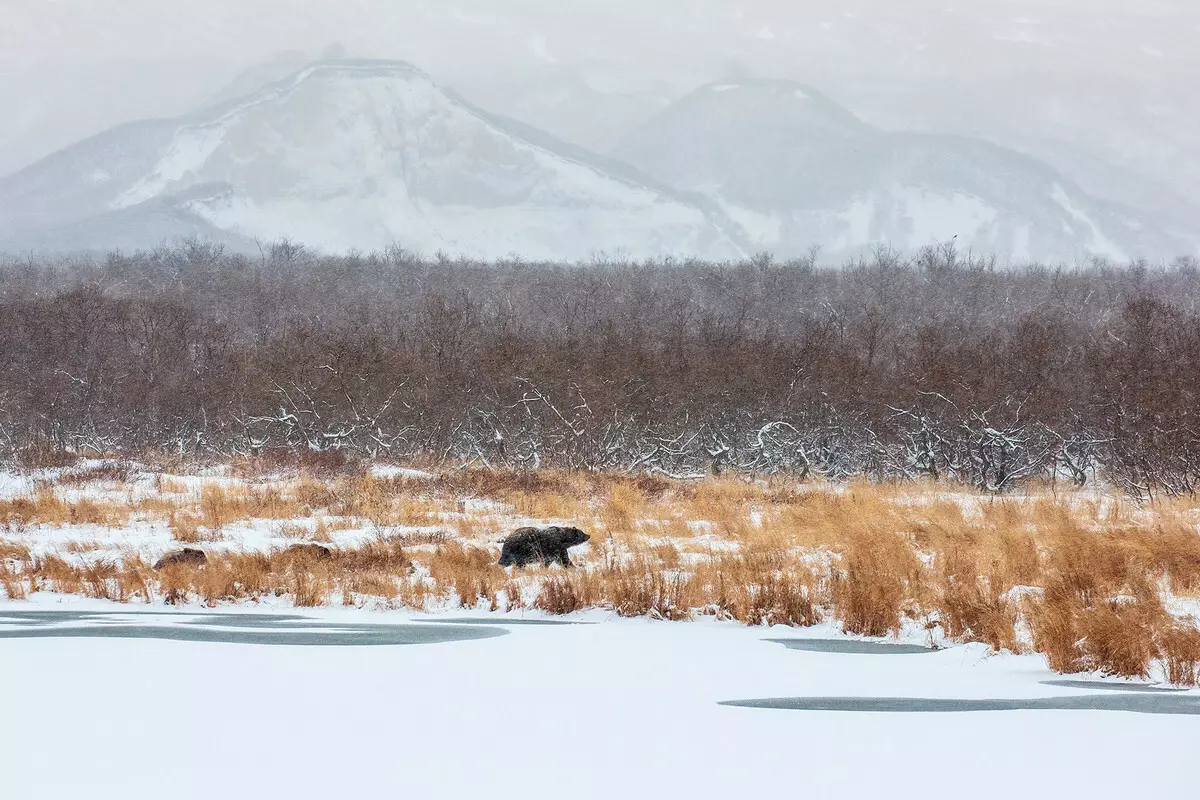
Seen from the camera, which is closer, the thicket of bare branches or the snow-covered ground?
the snow-covered ground

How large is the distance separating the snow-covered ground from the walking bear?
4.04m

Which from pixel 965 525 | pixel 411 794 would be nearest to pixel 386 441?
pixel 965 525

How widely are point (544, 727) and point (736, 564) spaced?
5092 mm

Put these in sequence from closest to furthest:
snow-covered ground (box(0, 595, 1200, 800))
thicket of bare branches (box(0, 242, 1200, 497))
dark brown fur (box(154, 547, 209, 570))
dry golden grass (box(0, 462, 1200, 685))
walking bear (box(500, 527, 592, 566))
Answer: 1. snow-covered ground (box(0, 595, 1200, 800))
2. dry golden grass (box(0, 462, 1200, 685))
3. dark brown fur (box(154, 547, 209, 570))
4. walking bear (box(500, 527, 592, 566))
5. thicket of bare branches (box(0, 242, 1200, 497))

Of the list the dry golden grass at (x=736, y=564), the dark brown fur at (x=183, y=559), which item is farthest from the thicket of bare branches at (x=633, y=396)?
the dark brown fur at (x=183, y=559)

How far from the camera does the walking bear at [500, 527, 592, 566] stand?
11.2 meters

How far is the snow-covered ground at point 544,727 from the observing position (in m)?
3.86

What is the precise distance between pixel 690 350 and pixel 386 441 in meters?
9.11

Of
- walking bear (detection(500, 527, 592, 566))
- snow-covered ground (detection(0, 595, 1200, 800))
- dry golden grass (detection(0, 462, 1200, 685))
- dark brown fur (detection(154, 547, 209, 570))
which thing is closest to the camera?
snow-covered ground (detection(0, 595, 1200, 800))

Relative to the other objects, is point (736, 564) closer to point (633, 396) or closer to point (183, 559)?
point (183, 559)

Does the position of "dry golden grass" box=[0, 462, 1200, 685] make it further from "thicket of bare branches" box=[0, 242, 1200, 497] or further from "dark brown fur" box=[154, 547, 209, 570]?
"thicket of bare branches" box=[0, 242, 1200, 497]

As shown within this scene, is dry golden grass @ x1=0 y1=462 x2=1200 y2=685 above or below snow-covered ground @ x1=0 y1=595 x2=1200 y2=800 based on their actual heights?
below

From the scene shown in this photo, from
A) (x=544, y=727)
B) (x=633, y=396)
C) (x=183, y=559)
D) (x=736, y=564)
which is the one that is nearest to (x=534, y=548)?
(x=736, y=564)

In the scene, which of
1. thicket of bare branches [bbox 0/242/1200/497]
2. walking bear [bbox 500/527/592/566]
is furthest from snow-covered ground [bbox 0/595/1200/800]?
thicket of bare branches [bbox 0/242/1200/497]
